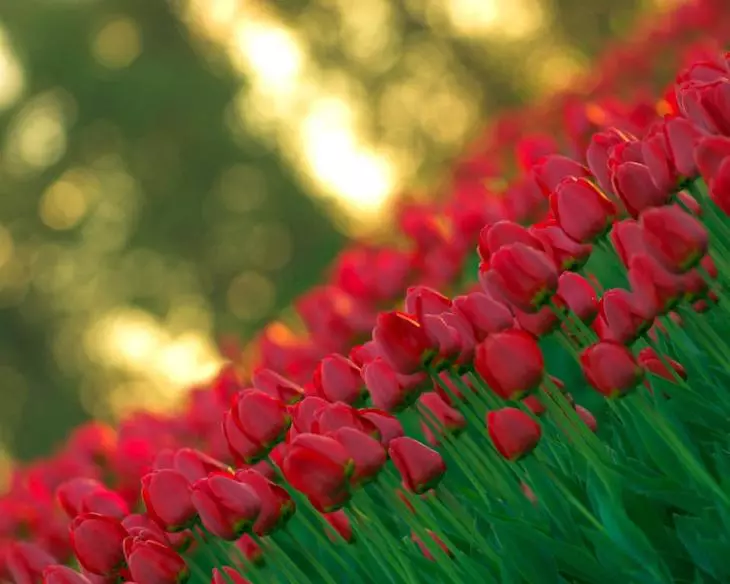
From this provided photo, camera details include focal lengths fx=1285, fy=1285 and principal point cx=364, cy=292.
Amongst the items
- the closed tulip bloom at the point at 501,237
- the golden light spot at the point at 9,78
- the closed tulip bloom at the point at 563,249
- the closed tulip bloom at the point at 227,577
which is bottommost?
the closed tulip bloom at the point at 227,577

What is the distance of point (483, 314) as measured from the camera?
76.8 inches

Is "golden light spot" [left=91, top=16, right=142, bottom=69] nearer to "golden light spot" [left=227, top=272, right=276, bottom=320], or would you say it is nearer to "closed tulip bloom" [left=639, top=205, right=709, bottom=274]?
"golden light spot" [left=227, top=272, right=276, bottom=320]

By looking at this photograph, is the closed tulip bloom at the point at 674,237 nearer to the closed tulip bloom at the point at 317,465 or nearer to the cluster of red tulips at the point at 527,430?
the cluster of red tulips at the point at 527,430

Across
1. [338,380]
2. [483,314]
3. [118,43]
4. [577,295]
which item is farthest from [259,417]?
[118,43]

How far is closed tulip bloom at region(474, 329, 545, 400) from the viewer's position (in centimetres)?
184

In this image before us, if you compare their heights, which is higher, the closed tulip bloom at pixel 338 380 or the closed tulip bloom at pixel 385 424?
the closed tulip bloom at pixel 338 380

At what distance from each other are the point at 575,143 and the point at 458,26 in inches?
379

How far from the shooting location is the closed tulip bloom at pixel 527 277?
1877mm

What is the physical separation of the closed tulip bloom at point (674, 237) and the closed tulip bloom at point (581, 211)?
0.18 metres

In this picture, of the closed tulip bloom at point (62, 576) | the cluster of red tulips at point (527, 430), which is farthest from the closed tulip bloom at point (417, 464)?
the closed tulip bloom at point (62, 576)

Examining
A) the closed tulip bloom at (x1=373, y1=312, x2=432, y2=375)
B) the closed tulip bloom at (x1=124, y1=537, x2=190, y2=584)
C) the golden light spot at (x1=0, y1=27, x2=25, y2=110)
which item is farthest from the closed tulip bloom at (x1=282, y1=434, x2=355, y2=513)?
the golden light spot at (x1=0, y1=27, x2=25, y2=110)

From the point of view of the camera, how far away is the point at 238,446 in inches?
81.7

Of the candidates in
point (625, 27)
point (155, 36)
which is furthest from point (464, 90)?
point (155, 36)

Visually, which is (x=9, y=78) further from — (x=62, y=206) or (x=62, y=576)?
(x=62, y=576)
